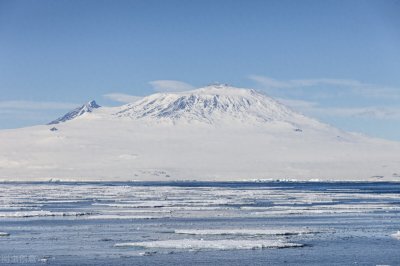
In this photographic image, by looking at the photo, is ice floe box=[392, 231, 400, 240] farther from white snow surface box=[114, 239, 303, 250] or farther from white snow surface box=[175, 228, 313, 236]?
white snow surface box=[114, 239, 303, 250]

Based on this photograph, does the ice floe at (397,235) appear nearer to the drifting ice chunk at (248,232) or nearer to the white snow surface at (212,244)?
the drifting ice chunk at (248,232)

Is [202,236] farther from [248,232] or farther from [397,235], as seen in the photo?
[397,235]

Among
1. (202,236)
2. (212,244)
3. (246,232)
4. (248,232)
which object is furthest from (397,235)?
(212,244)

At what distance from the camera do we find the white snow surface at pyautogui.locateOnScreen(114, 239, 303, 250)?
35.1 meters

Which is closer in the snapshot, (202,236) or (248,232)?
(202,236)

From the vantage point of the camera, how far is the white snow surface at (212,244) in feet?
115

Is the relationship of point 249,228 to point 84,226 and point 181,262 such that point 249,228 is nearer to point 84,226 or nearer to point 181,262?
point 84,226

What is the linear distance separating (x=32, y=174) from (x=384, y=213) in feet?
491

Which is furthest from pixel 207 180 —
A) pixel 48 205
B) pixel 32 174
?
pixel 48 205

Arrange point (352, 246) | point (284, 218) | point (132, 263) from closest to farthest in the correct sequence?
point (132, 263) < point (352, 246) < point (284, 218)

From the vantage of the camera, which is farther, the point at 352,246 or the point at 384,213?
the point at 384,213

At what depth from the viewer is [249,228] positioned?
4409 centimetres

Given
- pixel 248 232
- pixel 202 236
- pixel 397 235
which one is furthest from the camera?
pixel 248 232

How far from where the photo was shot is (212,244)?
1407 inches
